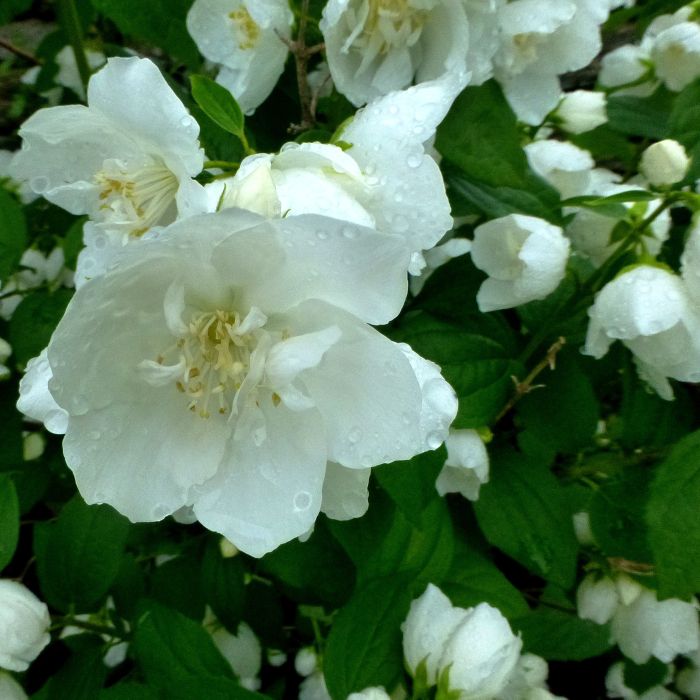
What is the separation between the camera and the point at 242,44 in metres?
1.11

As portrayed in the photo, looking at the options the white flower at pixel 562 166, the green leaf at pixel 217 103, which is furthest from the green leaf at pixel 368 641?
the white flower at pixel 562 166

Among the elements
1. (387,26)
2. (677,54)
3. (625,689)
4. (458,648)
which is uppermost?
(387,26)

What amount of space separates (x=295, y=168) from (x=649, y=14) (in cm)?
132

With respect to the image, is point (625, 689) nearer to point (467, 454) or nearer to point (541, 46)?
point (467, 454)

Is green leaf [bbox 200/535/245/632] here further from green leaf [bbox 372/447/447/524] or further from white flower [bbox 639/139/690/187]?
white flower [bbox 639/139/690/187]

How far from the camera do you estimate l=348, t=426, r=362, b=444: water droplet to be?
74cm

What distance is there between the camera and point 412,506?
3.12 feet

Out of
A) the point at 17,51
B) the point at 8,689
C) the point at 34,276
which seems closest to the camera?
the point at 8,689

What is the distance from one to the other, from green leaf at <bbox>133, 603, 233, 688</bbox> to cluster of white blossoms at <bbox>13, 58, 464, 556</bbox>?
0.40 meters

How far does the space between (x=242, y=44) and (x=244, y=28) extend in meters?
0.02

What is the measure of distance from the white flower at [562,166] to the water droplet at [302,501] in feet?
2.69

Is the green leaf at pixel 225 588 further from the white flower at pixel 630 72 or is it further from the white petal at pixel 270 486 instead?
the white flower at pixel 630 72

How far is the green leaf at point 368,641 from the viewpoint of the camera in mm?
1038

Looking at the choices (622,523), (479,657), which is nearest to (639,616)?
(622,523)
